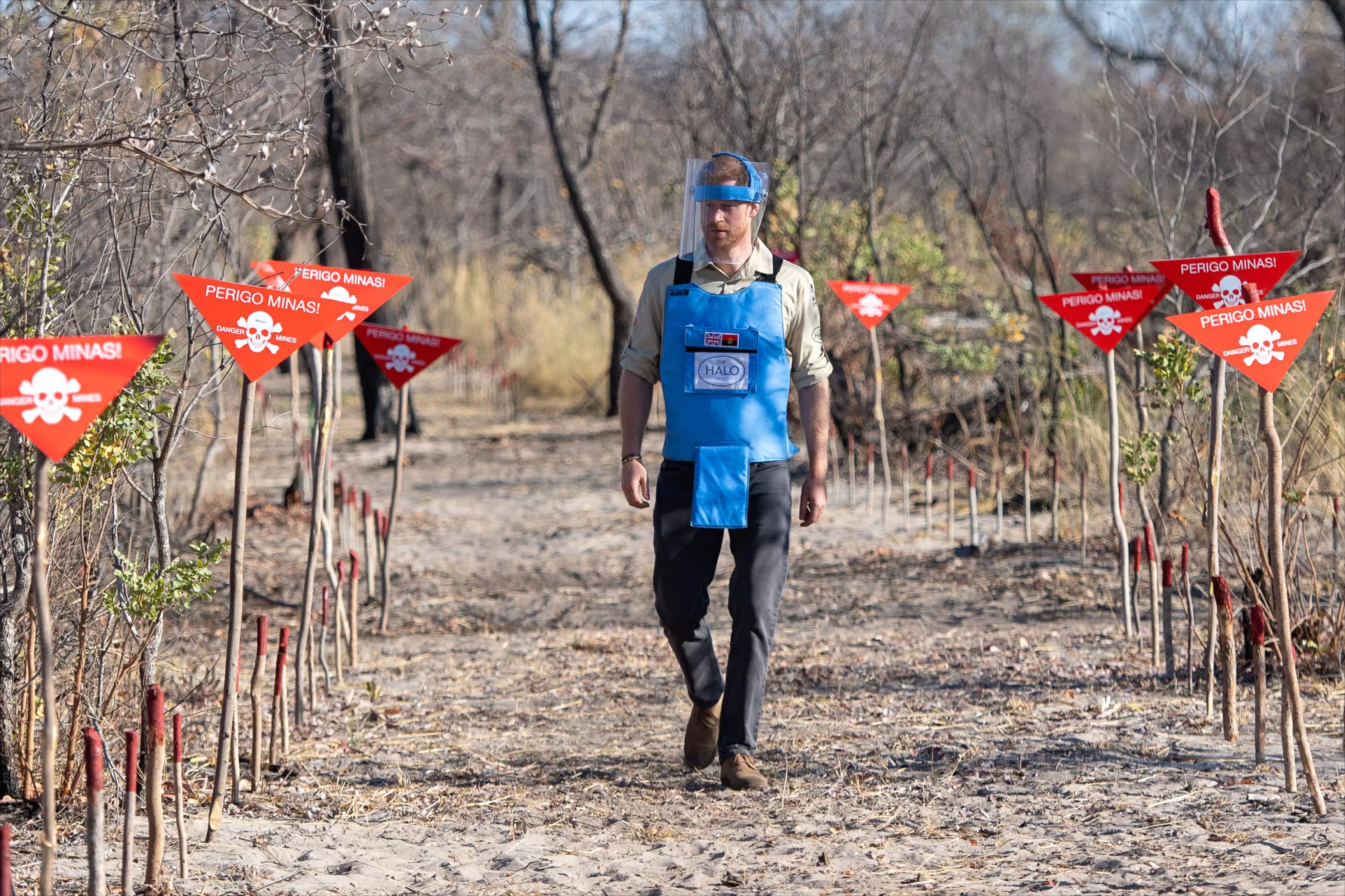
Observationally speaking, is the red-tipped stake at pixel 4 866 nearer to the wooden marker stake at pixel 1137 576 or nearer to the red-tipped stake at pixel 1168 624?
the red-tipped stake at pixel 1168 624

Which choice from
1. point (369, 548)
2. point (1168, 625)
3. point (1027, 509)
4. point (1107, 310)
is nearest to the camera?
point (1168, 625)

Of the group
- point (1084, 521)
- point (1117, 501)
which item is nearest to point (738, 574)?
point (1117, 501)

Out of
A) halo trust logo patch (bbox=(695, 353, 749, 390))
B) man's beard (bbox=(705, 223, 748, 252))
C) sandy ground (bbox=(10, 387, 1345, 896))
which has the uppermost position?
man's beard (bbox=(705, 223, 748, 252))

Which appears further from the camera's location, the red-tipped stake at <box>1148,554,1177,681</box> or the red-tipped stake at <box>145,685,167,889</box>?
the red-tipped stake at <box>1148,554,1177,681</box>

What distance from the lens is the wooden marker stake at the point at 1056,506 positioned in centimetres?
711

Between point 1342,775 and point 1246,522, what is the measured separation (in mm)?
1639

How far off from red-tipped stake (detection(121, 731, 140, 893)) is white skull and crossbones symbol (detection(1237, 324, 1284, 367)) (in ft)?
8.79

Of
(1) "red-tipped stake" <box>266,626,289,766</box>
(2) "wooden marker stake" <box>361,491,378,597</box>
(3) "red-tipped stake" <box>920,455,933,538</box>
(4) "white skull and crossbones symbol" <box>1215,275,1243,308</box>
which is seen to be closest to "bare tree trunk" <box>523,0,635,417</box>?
(3) "red-tipped stake" <box>920,455,933,538</box>

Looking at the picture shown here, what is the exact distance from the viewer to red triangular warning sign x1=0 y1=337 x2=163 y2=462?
2.58 m

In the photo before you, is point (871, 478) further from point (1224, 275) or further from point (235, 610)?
point (235, 610)

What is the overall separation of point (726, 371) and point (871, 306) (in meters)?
4.07

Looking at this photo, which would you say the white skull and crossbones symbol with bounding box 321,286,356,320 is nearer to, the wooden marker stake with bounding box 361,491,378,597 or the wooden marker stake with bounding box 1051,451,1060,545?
the wooden marker stake with bounding box 361,491,378,597

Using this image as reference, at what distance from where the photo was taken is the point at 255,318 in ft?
11.4

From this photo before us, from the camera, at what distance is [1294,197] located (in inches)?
335
